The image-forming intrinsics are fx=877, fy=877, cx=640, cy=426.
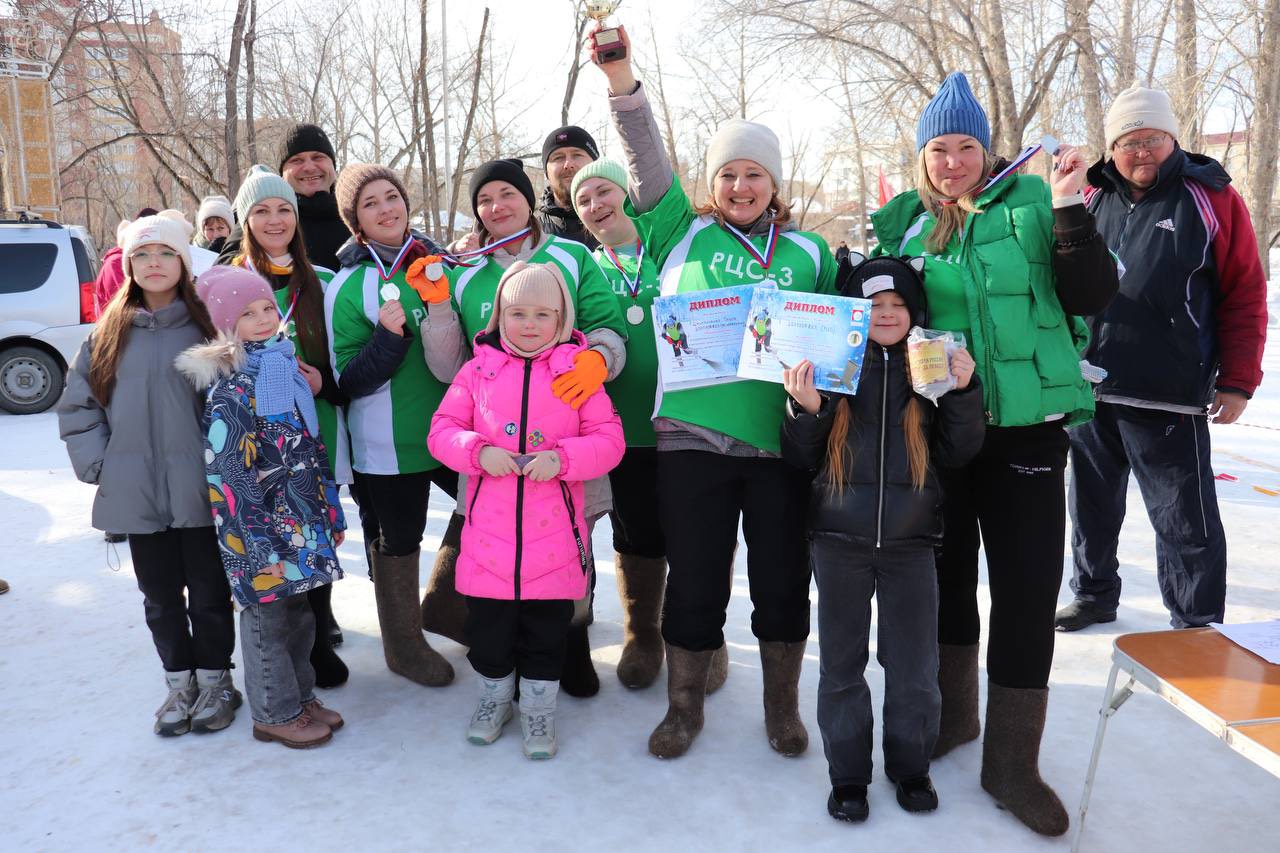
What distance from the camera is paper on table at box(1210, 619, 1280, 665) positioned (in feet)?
7.60

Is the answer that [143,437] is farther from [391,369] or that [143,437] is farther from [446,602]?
[446,602]

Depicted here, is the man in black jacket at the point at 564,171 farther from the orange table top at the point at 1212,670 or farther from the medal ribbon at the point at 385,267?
the orange table top at the point at 1212,670

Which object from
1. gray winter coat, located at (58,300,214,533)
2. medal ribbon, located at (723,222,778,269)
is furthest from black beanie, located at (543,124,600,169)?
gray winter coat, located at (58,300,214,533)

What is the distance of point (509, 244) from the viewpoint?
10.6 feet

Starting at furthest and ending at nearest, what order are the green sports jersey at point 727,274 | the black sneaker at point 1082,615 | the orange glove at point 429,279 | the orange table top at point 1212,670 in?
1. the black sneaker at point 1082,615
2. the orange glove at point 429,279
3. the green sports jersey at point 727,274
4. the orange table top at point 1212,670

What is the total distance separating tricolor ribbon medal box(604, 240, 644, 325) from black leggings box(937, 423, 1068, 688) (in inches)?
50.2

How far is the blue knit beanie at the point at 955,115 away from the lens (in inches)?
99.7

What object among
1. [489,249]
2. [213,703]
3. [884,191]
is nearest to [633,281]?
[489,249]

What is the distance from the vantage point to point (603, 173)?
10.9 feet

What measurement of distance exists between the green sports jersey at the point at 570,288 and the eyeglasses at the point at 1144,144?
2249 mm

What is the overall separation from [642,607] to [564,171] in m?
1.97

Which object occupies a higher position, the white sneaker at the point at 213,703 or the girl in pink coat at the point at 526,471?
the girl in pink coat at the point at 526,471

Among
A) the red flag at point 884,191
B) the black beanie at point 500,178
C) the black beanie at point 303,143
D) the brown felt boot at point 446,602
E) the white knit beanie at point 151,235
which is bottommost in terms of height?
the brown felt boot at point 446,602

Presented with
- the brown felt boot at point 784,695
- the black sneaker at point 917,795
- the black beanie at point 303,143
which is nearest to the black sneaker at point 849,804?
the black sneaker at point 917,795
